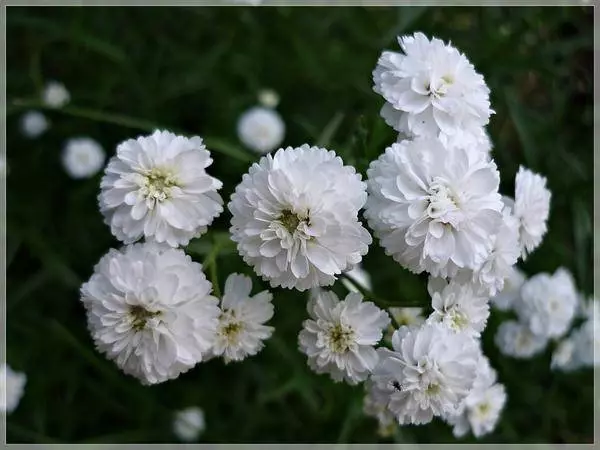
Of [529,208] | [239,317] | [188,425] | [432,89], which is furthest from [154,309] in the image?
[188,425]

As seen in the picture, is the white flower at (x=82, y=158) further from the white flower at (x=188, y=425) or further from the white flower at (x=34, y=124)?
the white flower at (x=188, y=425)

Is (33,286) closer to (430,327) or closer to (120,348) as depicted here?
(120,348)

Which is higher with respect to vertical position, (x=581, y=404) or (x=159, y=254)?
(x=159, y=254)

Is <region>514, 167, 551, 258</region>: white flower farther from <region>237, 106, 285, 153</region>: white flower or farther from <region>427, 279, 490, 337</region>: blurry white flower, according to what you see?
<region>237, 106, 285, 153</region>: white flower

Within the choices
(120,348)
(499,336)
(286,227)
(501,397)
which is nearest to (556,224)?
(499,336)

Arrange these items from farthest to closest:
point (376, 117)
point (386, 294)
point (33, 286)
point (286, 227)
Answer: point (386, 294)
point (33, 286)
point (376, 117)
point (286, 227)

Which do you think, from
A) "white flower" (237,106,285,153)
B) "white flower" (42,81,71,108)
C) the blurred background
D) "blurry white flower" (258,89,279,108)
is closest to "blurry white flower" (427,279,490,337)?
the blurred background
